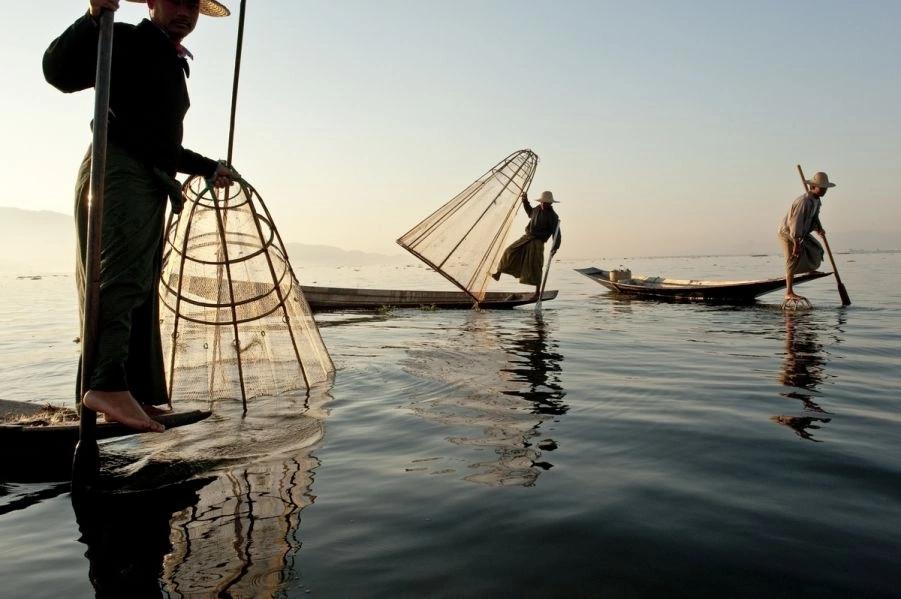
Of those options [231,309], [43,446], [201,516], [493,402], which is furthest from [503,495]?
[231,309]

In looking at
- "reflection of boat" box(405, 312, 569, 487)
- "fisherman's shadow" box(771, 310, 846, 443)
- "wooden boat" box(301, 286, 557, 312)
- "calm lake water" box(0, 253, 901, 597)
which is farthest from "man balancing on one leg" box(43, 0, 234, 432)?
"wooden boat" box(301, 286, 557, 312)

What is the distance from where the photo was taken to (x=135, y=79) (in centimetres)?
333

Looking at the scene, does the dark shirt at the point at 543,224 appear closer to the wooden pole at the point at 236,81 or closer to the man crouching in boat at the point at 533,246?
the man crouching in boat at the point at 533,246

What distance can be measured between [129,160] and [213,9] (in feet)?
5.38

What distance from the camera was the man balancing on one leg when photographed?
3.08 metres

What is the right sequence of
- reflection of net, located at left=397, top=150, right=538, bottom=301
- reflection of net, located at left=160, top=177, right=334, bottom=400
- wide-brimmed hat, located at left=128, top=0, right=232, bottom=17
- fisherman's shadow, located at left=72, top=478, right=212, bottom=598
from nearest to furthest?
fisherman's shadow, located at left=72, top=478, right=212, bottom=598 → wide-brimmed hat, located at left=128, top=0, right=232, bottom=17 → reflection of net, located at left=160, top=177, right=334, bottom=400 → reflection of net, located at left=397, top=150, right=538, bottom=301

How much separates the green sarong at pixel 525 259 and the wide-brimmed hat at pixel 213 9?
10753mm

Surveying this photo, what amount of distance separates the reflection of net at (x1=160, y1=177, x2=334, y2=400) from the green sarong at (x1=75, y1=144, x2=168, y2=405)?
1472 mm

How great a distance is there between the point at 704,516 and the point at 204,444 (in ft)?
9.85

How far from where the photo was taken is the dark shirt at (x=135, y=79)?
10.3 feet

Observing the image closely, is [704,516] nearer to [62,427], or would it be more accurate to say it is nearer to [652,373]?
[62,427]

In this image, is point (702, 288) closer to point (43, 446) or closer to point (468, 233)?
point (468, 233)

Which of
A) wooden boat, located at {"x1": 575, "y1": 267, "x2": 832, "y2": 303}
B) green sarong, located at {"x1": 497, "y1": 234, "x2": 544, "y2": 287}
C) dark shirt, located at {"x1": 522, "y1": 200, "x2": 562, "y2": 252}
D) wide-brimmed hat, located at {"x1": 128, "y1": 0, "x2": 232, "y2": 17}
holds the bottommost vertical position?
wooden boat, located at {"x1": 575, "y1": 267, "x2": 832, "y2": 303}

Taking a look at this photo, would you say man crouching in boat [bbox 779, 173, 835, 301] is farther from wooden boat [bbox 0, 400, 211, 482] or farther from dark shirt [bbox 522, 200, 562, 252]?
wooden boat [bbox 0, 400, 211, 482]
